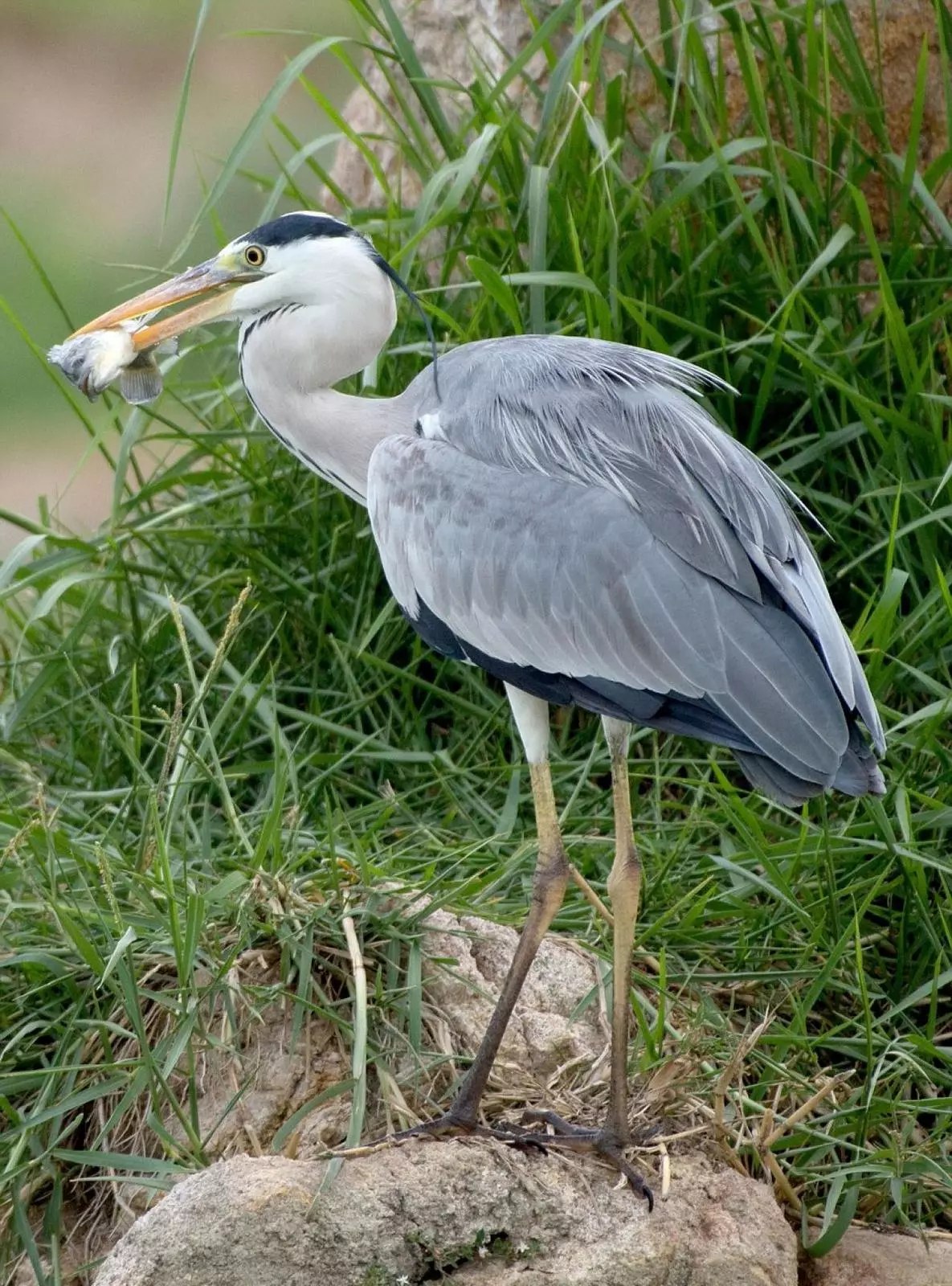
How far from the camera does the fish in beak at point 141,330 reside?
8.69 feet

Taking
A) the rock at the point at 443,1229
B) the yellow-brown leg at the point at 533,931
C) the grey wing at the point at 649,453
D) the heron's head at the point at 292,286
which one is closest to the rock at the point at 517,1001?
the yellow-brown leg at the point at 533,931

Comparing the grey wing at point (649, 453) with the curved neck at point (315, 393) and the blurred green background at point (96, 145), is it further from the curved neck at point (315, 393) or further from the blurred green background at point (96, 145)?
the blurred green background at point (96, 145)

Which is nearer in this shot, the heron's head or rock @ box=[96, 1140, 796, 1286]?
rock @ box=[96, 1140, 796, 1286]

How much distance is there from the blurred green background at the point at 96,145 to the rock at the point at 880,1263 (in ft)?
20.3

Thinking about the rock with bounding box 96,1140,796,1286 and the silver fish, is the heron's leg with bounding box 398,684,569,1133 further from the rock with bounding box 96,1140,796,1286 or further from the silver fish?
the silver fish

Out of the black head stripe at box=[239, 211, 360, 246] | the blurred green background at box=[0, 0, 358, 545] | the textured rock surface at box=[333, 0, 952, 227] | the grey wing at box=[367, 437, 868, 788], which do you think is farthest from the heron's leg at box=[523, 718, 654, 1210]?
the blurred green background at box=[0, 0, 358, 545]

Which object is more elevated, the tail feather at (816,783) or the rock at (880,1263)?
the tail feather at (816,783)

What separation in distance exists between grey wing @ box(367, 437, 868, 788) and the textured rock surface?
1.14m

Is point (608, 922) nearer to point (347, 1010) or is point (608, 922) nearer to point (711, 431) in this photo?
point (347, 1010)

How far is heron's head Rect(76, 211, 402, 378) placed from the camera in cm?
264

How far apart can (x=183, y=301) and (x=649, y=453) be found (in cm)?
77

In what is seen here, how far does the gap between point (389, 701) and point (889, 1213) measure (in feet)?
4.23

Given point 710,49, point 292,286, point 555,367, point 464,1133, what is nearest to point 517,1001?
point 464,1133

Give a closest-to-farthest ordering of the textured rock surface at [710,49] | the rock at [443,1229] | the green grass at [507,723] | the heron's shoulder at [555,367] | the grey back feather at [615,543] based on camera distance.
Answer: the rock at [443,1229], the grey back feather at [615,543], the green grass at [507,723], the heron's shoulder at [555,367], the textured rock surface at [710,49]
